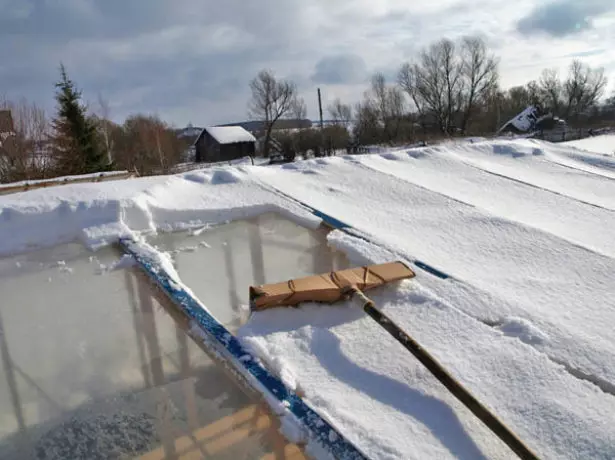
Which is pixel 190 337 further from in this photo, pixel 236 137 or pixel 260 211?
pixel 236 137

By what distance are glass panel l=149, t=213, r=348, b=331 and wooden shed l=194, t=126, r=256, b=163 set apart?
27.2 m

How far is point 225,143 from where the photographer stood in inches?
1155

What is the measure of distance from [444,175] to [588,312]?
2538 mm

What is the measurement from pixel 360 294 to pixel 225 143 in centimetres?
2851

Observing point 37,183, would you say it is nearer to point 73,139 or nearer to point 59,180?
point 59,180

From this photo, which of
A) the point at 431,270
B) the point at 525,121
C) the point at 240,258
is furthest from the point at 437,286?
the point at 525,121

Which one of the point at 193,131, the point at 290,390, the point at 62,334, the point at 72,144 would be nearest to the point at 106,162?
the point at 72,144

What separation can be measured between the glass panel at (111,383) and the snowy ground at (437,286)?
0.24 metres

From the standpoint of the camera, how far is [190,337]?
6.39ft

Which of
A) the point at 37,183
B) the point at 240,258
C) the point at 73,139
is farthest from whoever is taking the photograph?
the point at 73,139

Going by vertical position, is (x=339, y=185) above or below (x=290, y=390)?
above

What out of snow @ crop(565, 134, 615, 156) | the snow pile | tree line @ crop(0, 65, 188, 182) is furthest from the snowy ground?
tree line @ crop(0, 65, 188, 182)

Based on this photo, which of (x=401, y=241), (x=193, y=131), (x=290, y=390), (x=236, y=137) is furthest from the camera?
(x=193, y=131)

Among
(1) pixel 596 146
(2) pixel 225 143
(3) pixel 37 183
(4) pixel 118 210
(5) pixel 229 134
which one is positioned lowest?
(1) pixel 596 146
